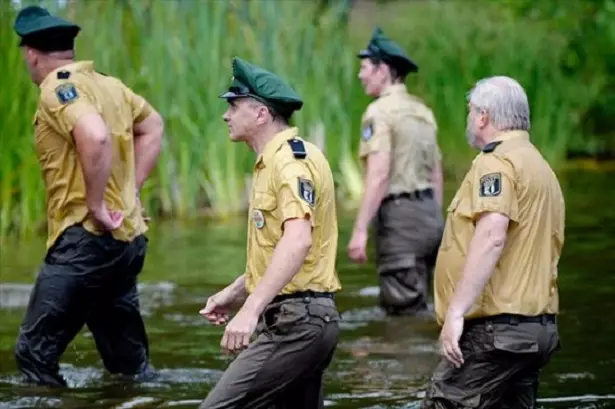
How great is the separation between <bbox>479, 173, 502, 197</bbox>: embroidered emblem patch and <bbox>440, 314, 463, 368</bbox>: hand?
507 mm

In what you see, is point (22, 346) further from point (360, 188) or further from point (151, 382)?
point (360, 188)

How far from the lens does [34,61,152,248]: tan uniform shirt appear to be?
26.3ft

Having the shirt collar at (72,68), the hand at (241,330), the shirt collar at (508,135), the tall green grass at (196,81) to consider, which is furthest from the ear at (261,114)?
the tall green grass at (196,81)

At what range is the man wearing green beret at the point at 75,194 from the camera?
26.2ft

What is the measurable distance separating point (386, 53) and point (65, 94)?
3341 millimetres

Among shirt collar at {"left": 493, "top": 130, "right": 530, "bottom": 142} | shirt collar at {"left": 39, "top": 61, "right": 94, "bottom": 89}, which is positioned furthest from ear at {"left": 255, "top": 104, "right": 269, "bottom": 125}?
shirt collar at {"left": 39, "top": 61, "right": 94, "bottom": 89}

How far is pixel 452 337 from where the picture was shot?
20.9 ft

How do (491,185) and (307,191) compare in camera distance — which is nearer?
(307,191)

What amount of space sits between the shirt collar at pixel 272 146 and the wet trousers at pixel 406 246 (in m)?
4.56

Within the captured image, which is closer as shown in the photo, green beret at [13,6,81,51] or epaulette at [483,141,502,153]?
epaulette at [483,141,502,153]

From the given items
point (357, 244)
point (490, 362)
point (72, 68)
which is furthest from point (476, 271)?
point (357, 244)

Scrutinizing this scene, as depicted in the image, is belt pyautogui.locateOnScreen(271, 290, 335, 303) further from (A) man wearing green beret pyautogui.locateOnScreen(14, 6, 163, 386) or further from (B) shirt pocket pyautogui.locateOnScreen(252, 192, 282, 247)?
(A) man wearing green beret pyautogui.locateOnScreen(14, 6, 163, 386)

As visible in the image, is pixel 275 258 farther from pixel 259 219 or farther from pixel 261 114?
pixel 261 114

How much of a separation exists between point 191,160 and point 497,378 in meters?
10.2
